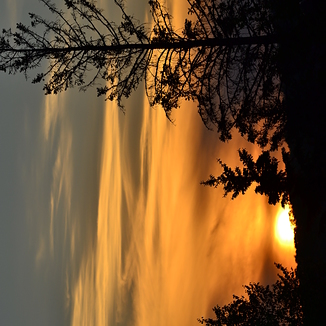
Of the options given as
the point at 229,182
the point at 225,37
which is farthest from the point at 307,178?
the point at 229,182

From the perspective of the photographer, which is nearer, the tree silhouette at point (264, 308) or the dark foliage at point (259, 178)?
the dark foliage at point (259, 178)

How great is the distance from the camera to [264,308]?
20.6 metres

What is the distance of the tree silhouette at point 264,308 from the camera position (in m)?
20.0

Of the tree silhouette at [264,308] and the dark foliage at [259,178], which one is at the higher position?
the dark foliage at [259,178]

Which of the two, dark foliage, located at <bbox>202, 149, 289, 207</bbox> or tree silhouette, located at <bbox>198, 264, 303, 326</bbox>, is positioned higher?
dark foliage, located at <bbox>202, 149, 289, 207</bbox>

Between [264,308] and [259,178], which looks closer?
[259,178]

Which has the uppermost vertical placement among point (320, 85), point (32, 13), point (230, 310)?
point (32, 13)

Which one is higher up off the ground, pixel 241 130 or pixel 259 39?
pixel 259 39

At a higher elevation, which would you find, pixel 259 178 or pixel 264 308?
pixel 259 178

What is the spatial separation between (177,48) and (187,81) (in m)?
1.16

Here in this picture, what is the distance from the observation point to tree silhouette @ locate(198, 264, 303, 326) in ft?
65.8

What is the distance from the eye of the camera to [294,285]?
21.8 metres

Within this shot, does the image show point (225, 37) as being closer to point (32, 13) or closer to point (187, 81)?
point (187, 81)

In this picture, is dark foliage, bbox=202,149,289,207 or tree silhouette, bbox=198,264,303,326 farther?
tree silhouette, bbox=198,264,303,326
